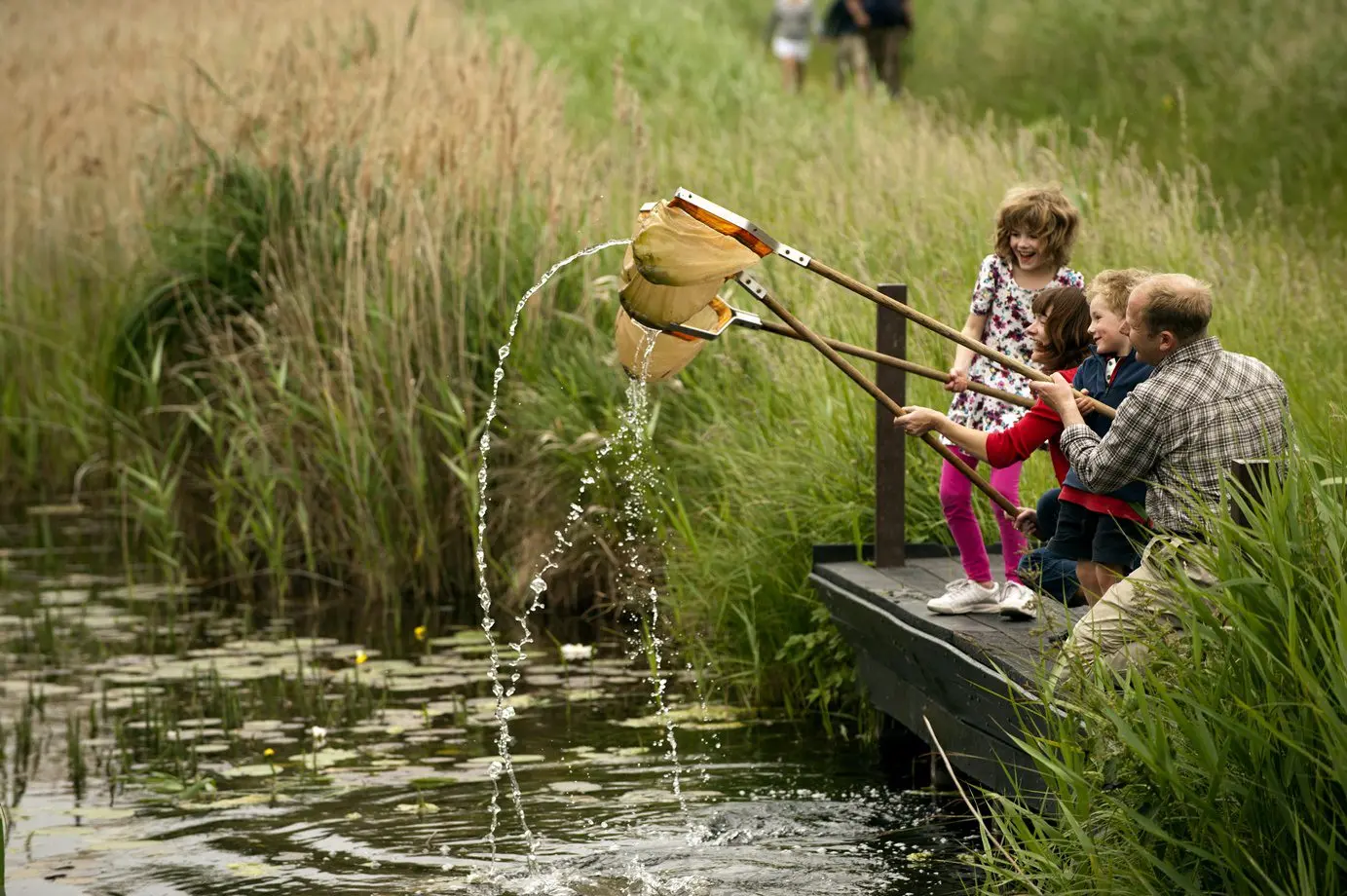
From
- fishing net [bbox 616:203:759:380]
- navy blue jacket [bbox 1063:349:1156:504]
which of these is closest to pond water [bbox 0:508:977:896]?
navy blue jacket [bbox 1063:349:1156:504]

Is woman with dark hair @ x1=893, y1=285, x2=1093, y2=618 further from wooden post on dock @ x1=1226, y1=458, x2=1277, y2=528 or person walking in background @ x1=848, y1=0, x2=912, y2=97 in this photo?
person walking in background @ x1=848, y1=0, x2=912, y2=97

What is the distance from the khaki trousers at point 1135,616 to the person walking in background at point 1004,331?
148 cm

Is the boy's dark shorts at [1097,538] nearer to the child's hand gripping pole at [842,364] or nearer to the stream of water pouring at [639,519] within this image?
the child's hand gripping pole at [842,364]

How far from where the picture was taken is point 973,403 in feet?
21.6

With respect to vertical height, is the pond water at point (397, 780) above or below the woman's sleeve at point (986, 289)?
below

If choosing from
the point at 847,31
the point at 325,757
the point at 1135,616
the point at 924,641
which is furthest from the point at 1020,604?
the point at 847,31

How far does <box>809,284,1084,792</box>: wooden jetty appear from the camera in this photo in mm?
5344

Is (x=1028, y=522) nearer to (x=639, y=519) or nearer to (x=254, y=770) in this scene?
(x=254, y=770)

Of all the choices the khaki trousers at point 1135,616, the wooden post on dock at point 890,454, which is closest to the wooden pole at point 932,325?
the khaki trousers at point 1135,616

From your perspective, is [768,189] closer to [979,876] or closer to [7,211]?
[7,211]

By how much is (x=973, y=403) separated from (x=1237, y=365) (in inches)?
70.7

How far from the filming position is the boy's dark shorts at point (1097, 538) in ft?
16.8

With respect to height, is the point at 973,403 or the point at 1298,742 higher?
the point at 973,403

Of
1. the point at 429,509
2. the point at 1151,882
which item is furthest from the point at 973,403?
the point at 429,509
